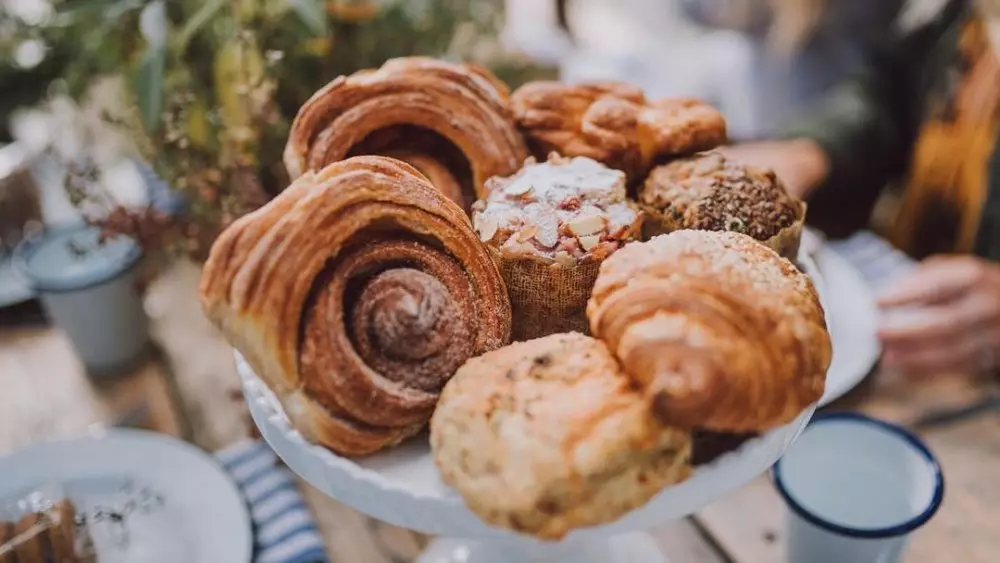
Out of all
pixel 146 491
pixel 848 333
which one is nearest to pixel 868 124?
pixel 848 333

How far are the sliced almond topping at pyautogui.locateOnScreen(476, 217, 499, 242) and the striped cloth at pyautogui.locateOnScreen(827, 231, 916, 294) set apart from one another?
2.71ft

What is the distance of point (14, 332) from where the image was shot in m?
1.28

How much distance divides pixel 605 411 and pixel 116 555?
0.66m

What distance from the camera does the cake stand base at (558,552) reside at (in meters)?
0.73

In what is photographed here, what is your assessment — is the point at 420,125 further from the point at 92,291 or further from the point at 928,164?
the point at 928,164

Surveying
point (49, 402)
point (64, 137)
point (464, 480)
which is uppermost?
point (464, 480)

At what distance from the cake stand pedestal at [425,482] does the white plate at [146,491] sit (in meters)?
0.36

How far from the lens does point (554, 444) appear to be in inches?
19.8

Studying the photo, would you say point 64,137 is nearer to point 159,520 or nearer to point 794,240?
point 159,520

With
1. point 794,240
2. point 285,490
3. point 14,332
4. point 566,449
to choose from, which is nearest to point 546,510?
point 566,449

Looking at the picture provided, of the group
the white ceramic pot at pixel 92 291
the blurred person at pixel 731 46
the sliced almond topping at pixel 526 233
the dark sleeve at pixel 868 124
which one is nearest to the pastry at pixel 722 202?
the sliced almond topping at pixel 526 233

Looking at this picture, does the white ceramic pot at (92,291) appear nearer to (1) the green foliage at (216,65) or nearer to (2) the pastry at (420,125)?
(1) the green foliage at (216,65)

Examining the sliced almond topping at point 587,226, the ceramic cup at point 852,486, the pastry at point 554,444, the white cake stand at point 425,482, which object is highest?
the sliced almond topping at point 587,226

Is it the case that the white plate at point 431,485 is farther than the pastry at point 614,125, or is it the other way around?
the pastry at point 614,125
